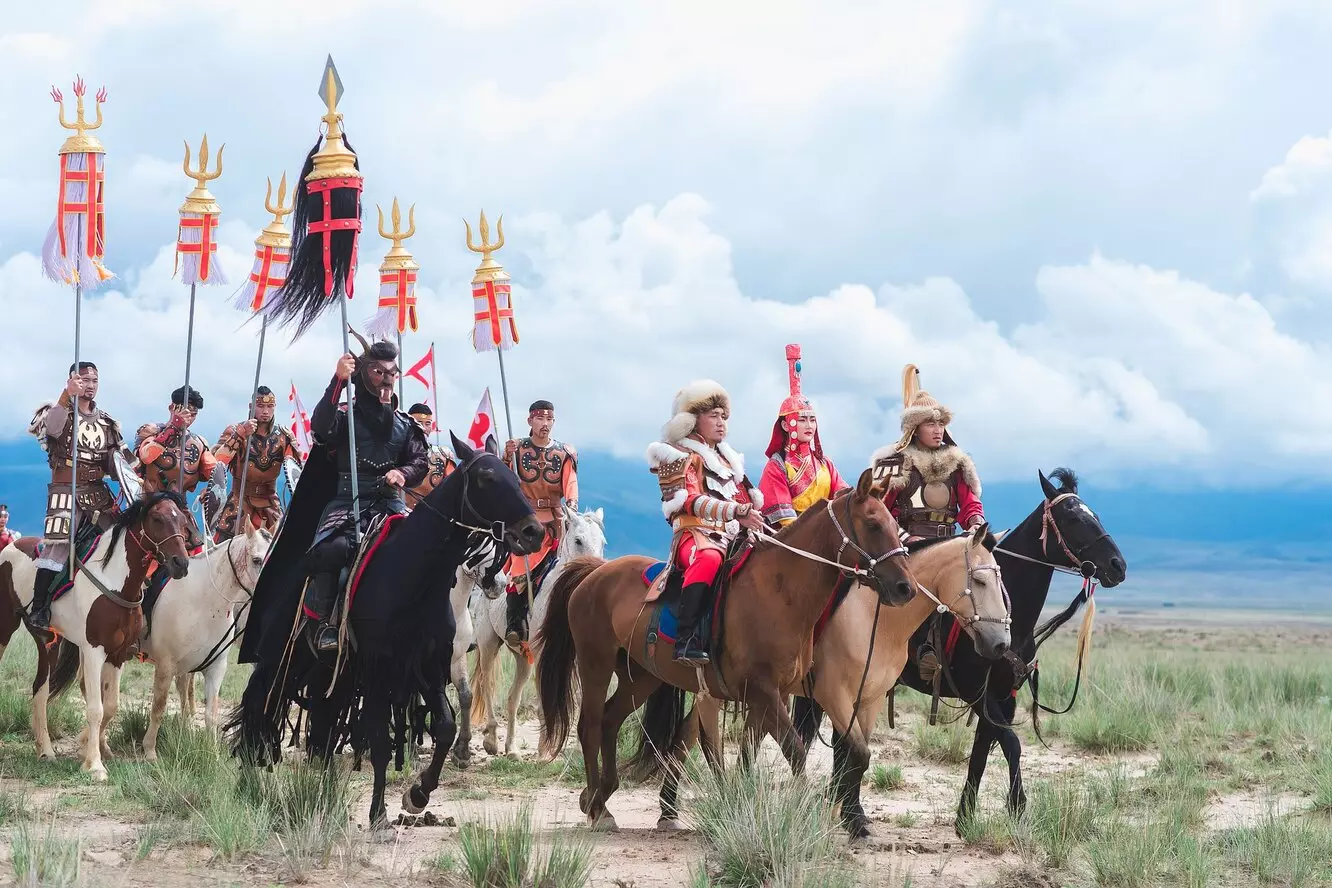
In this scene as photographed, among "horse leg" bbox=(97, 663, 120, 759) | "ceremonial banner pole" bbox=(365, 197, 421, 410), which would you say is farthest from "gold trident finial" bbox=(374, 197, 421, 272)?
"horse leg" bbox=(97, 663, 120, 759)

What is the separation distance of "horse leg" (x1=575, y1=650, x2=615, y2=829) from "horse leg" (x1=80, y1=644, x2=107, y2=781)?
3.61 meters

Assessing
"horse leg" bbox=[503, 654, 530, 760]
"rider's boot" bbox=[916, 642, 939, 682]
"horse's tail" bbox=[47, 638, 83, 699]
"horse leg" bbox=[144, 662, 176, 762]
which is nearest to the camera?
"rider's boot" bbox=[916, 642, 939, 682]

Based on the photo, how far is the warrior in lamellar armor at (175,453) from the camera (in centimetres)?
1254

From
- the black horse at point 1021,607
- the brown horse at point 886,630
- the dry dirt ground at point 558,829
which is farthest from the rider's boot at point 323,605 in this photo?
the black horse at point 1021,607

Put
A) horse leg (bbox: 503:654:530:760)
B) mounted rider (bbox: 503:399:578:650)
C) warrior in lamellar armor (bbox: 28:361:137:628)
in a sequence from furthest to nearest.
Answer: mounted rider (bbox: 503:399:578:650) → horse leg (bbox: 503:654:530:760) → warrior in lamellar armor (bbox: 28:361:137:628)

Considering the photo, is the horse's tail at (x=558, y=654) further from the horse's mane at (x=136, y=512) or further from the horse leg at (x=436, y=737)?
the horse's mane at (x=136, y=512)

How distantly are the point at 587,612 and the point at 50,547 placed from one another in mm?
4632

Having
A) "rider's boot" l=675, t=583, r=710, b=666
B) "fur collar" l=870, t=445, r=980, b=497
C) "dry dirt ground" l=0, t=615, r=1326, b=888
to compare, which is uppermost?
"fur collar" l=870, t=445, r=980, b=497

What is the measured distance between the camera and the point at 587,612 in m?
9.52

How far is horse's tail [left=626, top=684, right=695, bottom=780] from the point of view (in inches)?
382

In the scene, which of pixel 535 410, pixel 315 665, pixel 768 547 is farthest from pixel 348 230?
pixel 535 410

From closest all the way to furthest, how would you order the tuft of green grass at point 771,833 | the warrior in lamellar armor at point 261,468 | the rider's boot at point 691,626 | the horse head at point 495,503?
1. the tuft of green grass at point 771,833
2. the horse head at point 495,503
3. the rider's boot at point 691,626
4. the warrior in lamellar armor at point 261,468

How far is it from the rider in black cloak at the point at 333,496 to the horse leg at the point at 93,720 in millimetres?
1868

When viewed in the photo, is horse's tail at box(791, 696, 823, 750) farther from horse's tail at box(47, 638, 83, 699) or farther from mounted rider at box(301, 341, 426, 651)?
horse's tail at box(47, 638, 83, 699)
